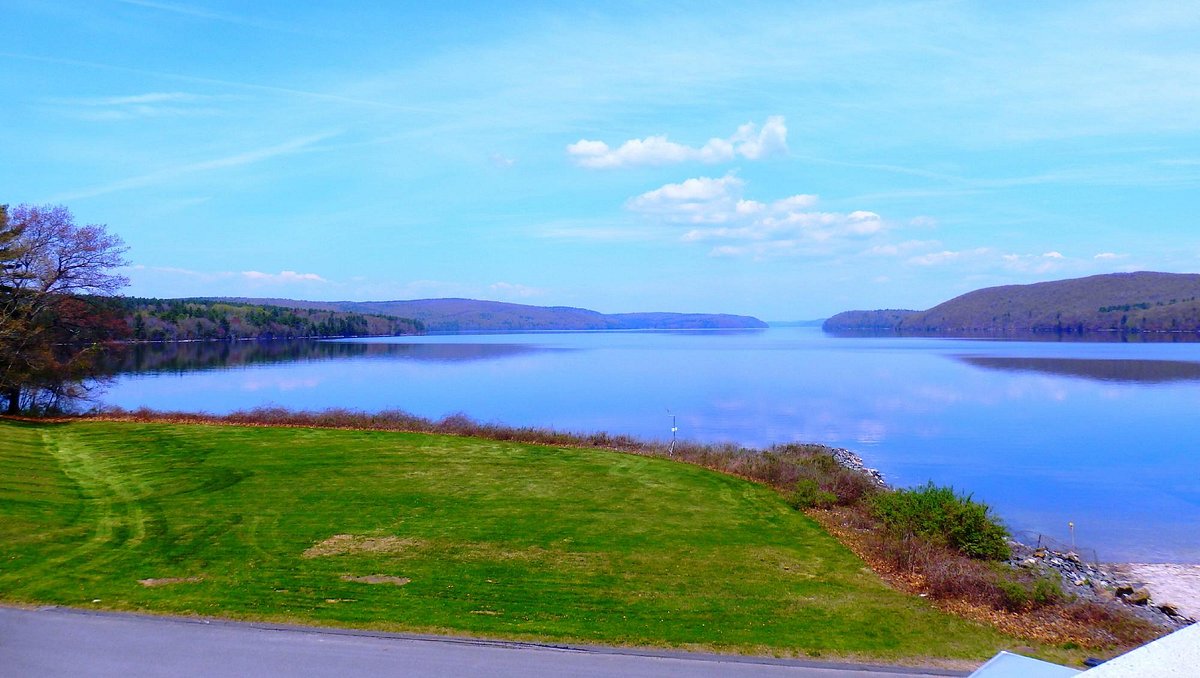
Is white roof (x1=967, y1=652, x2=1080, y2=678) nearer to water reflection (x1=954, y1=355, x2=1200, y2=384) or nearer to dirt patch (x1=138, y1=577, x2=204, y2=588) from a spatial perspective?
dirt patch (x1=138, y1=577, x2=204, y2=588)

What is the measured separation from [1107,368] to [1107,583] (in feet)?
239

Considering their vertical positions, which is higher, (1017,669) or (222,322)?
(222,322)

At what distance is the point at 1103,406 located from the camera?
166 ft

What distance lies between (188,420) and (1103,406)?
54613 mm

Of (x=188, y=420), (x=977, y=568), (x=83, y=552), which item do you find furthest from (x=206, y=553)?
(x=188, y=420)

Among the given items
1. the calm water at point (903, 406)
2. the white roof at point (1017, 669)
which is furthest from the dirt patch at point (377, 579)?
the calm water at point (903, 406)

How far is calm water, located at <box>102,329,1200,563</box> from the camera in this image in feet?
89.7

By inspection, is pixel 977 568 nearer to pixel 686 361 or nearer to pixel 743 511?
pixel 743 511

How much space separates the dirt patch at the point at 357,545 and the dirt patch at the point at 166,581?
1949 mm

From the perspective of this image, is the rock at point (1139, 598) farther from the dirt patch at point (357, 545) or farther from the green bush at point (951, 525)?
the dirt patch at point (357, 545)

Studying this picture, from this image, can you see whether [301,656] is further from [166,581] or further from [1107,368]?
[1107,368]

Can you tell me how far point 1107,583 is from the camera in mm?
16406

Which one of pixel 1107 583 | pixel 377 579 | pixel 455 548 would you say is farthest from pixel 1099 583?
pixel 377 579

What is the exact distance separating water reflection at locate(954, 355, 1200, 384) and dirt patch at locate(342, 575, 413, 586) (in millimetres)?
69879
